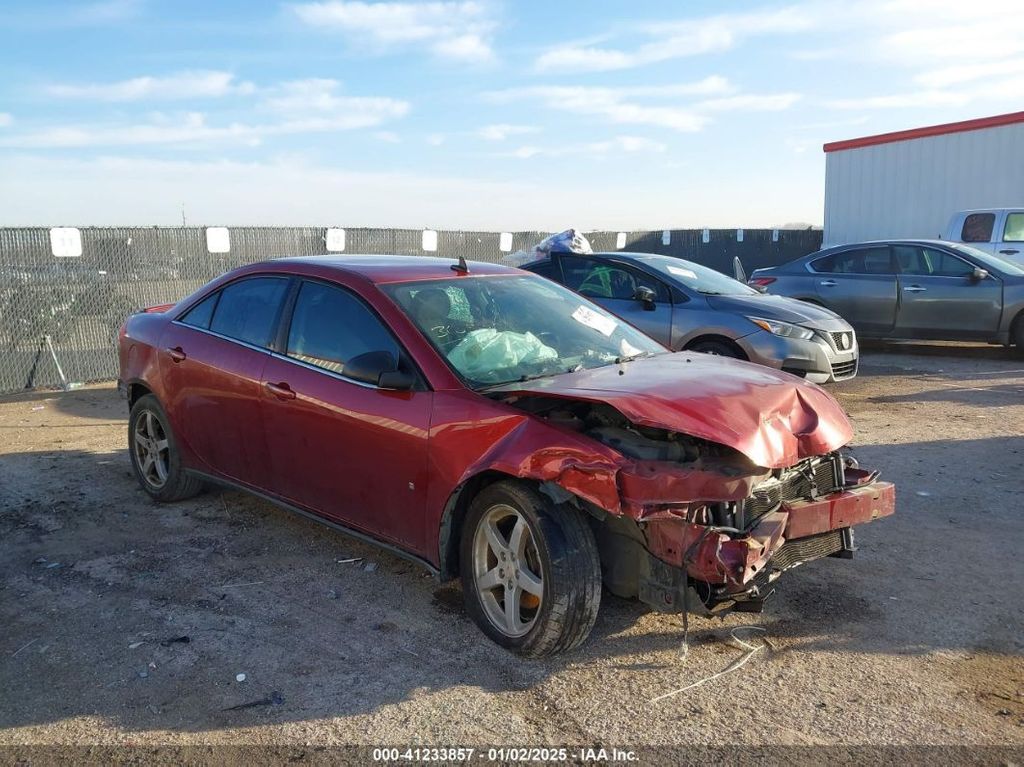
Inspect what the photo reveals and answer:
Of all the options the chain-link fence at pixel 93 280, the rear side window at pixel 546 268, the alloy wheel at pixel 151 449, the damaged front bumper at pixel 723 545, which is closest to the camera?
the damaged front bumper at pixel 723 545

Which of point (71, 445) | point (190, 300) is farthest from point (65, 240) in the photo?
point (190, 300)

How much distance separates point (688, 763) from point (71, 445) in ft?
20.9

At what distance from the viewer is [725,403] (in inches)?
141

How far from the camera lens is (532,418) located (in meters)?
3.67

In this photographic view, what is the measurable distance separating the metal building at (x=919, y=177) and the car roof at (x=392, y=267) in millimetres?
15588

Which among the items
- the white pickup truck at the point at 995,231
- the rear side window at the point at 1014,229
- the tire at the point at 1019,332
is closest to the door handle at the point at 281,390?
the tire at the point at 1019,332

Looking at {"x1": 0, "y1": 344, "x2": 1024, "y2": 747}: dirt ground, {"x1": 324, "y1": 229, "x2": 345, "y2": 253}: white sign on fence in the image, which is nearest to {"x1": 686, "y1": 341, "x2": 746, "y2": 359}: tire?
{"x1": 0, "y1": 344, "x2": 1024, "y2": 747}: dirt ground

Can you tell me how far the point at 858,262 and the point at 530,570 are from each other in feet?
31.9

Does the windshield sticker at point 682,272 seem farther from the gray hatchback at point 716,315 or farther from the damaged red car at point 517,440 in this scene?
the damaged red car at point 517,440

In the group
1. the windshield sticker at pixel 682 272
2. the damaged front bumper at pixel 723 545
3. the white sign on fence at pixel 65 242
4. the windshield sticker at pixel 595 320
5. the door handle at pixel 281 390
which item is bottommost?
the damaged front bumper at pixel 723 545

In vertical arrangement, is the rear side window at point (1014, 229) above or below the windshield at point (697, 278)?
above

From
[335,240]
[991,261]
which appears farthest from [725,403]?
[335,240]

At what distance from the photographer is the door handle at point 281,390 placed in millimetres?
4570

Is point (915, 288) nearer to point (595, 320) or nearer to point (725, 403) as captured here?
point (595, 320)
